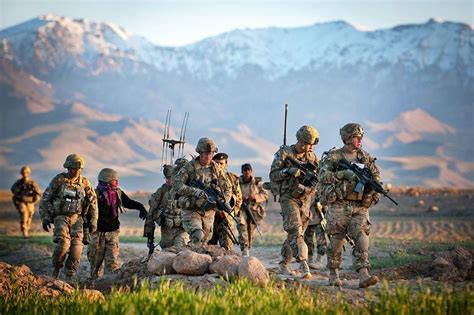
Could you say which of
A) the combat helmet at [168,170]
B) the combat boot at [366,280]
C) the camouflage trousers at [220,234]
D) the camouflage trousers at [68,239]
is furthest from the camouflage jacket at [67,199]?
the combat boot at [366,280]

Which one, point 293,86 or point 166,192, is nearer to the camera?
point 166,192

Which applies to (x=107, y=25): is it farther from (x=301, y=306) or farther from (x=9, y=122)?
(x=301, y=306)

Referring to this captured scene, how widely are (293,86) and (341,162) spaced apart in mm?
140812

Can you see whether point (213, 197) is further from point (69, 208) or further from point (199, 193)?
point (69, 208)

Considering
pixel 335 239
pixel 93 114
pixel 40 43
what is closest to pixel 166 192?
pixel 335 239

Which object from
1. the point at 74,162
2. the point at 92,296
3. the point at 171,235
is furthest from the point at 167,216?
the point at 92,296

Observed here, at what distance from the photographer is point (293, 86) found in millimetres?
152250

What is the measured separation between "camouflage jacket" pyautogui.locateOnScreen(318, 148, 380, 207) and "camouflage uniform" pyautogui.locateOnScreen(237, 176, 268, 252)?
5.53m

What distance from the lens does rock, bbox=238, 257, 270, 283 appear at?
38.9 ft

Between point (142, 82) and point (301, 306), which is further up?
point (142, 82)

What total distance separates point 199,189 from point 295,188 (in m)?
1.53

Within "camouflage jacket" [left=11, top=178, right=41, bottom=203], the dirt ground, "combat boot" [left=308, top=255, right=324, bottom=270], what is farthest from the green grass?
"camouflage jacket" [left=11, top=178, right=41, bottom=203]

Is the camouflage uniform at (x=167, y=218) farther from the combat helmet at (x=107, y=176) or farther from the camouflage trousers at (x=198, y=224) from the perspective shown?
the camouflage trousers at (x=198, y=224)

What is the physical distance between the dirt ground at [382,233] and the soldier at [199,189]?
100 centimetres
